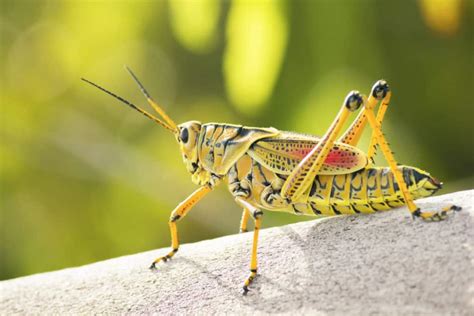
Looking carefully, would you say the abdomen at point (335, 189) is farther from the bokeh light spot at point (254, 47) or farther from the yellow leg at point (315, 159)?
the bokeh light spot at point (254, 47)

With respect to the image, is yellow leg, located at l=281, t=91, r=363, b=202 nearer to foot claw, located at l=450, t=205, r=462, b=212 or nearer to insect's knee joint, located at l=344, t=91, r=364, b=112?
insect's knee joint, located at l=344, t=91, r=364, b=112

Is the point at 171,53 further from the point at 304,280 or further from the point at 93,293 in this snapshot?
the point at 304,280

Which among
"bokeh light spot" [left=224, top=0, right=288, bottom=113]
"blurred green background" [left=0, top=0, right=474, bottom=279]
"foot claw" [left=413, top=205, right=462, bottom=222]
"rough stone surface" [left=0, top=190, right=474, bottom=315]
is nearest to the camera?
"rough stone surface" [left=0, top=190, right=474, bottom=315]

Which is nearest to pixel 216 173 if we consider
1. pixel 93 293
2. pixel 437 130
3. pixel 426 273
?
pixel 93 293

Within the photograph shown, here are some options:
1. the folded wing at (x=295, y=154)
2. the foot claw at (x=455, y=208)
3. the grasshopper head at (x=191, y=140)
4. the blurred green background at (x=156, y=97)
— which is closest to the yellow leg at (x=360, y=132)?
the folded wing at (x=295, y=154)

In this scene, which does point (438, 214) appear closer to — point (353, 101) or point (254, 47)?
point (353, 101)

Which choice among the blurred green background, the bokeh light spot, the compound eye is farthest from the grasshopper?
the blurred green background
